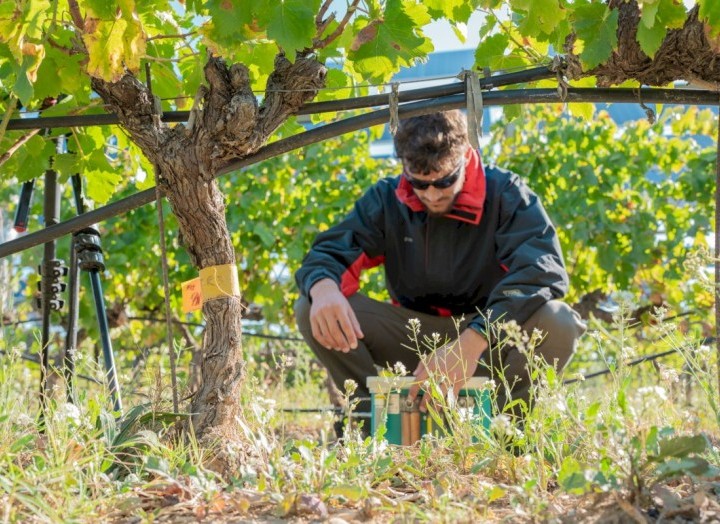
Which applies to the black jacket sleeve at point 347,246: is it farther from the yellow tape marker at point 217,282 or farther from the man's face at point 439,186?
the yellow tape marker at point 217,282

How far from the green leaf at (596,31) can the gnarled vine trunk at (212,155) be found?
53 cm

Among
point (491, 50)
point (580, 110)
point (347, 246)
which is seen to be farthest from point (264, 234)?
point (491, 50)

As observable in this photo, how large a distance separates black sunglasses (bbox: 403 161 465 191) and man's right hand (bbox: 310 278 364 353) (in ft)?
1.47

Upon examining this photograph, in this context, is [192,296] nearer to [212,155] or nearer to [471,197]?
[212,155]

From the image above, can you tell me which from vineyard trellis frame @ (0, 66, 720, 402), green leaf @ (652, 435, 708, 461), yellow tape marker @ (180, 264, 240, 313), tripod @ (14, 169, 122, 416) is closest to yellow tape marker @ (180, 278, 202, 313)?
yellow tape marker @ (180, 264, 240, 313)

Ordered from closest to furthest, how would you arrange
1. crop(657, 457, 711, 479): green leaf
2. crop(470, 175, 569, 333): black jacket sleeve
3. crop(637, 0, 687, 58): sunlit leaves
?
1. crop(657, 457, 711, 479): green leaf
2. crop(637, 0, 687, 58): sunlit leaves
3. crop(470, 175, 569, 333): black jacket sleeve

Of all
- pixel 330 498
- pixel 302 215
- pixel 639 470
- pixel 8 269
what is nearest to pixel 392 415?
pixel 330 498

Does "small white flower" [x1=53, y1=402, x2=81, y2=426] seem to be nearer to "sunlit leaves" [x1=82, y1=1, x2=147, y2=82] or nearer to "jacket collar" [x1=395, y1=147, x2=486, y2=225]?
"sunlit leaves" [x1=82, y1=1, x2=147, y2=82]

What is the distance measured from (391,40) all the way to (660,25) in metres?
0.56

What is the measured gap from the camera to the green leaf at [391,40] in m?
1.85

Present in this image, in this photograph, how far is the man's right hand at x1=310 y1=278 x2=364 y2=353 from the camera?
276 cm

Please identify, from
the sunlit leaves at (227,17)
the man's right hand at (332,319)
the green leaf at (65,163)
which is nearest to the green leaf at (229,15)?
the sunlit leaves at (227,17)

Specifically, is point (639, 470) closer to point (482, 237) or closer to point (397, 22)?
point (397, 22)

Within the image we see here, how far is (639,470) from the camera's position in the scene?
1246 mm
